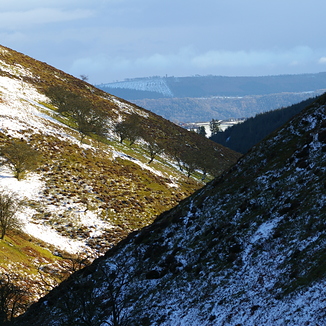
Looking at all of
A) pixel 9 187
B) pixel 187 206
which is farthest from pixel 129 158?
pixel 187 206

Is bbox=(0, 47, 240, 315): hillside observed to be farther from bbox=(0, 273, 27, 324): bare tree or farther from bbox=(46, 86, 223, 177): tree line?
bbox=(0, 273, 27, 324): bare tree

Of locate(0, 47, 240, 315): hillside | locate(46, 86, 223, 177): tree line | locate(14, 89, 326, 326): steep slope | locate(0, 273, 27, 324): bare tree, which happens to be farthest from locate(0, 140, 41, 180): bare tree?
locate(14, 89, 326, 326): steep slope

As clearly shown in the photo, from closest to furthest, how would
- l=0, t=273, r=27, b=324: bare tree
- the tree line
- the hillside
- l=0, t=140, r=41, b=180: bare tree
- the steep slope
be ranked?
the steep slope < l=0, t=273, r=27, b=324: bare tree < the hillside < l=0, t=140, r=41, b=180: bare tree < the tree line

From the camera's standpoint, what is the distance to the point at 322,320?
44.5 ft

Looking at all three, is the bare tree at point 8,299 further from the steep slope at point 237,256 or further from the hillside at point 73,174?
the hillside at point 73,174

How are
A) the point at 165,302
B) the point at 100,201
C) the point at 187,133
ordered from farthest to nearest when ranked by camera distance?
1. the point at 187,133
2. the point at 100,201
3. the point at 165,302

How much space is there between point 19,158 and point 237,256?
53.2 metres

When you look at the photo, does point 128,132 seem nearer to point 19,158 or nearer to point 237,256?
point 19,158

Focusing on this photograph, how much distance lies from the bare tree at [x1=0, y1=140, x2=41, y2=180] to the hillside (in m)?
0.39

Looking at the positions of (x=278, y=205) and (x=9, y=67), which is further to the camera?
(x=9, y=67)

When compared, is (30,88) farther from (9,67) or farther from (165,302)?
(165,302)

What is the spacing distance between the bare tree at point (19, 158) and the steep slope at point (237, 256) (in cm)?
3905

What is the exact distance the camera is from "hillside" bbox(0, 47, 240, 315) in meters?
46.6

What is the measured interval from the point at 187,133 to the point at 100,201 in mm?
89141
